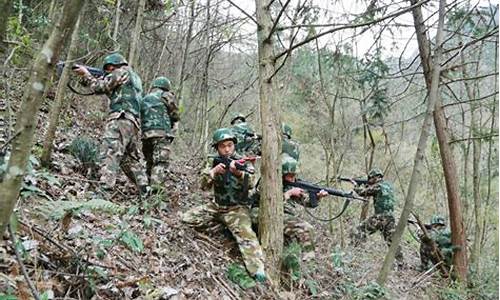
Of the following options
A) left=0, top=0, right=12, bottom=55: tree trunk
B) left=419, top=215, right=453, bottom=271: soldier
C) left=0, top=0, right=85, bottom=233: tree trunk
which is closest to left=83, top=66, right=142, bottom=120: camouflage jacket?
left=0, top=0, right=12, bottom=55: tree trunk

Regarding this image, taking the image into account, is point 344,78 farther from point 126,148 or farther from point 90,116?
point 126,148

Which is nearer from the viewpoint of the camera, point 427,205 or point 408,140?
point 427,205

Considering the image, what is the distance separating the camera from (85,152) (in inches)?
231

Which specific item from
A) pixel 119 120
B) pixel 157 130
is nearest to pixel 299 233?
pixel 157 130

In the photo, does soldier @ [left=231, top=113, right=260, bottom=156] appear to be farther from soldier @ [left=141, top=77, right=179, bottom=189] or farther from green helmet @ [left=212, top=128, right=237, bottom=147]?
green helmet @ [left=212, top=128, right=237, bottom=147]

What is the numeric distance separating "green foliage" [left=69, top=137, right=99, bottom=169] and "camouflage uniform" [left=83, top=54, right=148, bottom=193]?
1.29 feet

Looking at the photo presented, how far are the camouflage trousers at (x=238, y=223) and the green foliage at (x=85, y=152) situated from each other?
1633mm

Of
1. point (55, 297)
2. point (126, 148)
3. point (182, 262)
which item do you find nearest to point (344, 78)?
point (126, 148)

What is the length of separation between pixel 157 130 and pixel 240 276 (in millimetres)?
2367

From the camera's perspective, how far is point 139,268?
3.47 m

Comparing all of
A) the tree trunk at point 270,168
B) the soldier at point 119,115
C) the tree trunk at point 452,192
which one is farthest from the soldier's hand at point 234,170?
the tree trunk at point 452,192

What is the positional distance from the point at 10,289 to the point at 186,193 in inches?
172

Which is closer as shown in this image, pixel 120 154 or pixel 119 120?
pixel 120 154

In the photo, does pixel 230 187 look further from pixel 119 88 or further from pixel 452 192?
pixel 452 192
